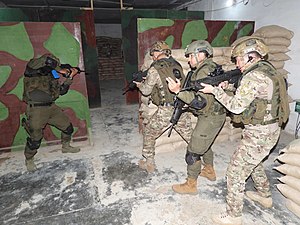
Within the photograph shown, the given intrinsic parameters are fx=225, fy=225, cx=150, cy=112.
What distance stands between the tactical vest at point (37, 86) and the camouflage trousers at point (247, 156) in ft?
8.46

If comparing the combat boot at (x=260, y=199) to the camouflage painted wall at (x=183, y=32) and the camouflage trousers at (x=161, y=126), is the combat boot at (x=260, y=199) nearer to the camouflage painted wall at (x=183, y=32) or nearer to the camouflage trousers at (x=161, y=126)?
the camouflage trousers at (x=161, y=126)

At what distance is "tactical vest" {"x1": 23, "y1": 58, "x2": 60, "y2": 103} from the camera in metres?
3.06

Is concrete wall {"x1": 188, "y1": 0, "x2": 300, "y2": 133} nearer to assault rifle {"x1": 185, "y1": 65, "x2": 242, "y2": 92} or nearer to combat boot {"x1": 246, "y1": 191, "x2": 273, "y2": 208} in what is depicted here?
combat boot {"x1": 246, "y1": 191, "x2": 273, "y2": 208}

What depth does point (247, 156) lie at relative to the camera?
80.0 inches

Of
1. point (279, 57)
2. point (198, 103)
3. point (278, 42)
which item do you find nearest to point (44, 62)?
point (198, 103)

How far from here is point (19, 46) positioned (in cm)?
335

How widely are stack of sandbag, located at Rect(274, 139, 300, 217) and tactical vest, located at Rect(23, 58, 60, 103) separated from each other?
3147mm

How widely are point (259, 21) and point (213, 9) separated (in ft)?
8.26

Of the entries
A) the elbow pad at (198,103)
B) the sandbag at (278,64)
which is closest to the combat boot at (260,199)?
the elbow pad at (198,103)

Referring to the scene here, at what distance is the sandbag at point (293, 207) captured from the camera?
7.59ft

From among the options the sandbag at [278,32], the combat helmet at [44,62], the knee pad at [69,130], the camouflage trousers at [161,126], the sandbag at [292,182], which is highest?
the sandbag at [278,32]

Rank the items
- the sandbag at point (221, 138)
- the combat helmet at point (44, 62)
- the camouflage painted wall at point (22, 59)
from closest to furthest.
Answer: the combat helmet at point (44, 62)
the camouflage painted wall at point (22, 59)
the sandbag at point (221, 138)

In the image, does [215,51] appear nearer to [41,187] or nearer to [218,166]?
[218,166]

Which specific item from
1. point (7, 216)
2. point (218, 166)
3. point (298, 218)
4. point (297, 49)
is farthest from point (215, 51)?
point (7, 216)
